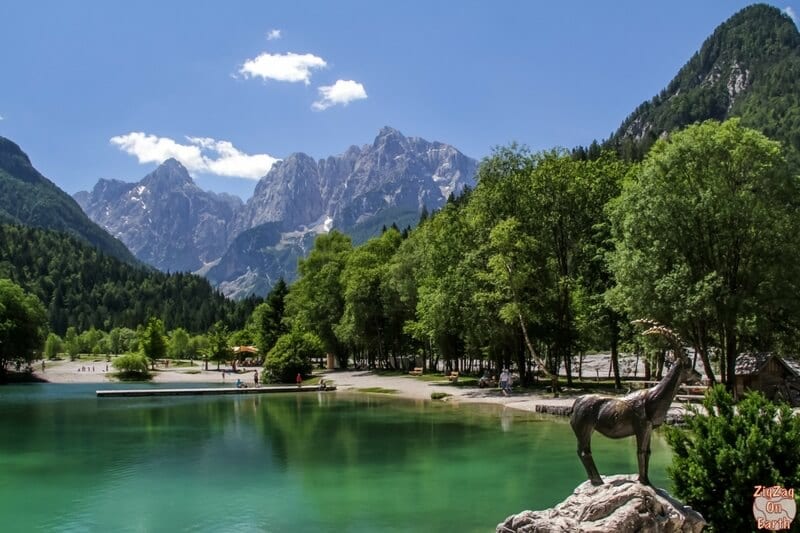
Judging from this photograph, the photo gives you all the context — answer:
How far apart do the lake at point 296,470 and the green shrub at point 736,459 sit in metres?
5.19

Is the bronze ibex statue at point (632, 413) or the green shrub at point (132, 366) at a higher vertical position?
the bronze ibex statue at point (632, 413)

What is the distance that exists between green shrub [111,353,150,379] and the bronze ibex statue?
92199 millimetres

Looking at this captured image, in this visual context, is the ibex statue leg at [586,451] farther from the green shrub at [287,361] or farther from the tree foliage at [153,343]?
the tree foliage at [153,343]

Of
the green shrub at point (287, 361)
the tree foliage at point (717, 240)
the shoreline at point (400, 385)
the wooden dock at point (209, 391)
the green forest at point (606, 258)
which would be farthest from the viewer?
the green shrub at point (287, 361)

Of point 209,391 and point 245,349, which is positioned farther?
point 245,349

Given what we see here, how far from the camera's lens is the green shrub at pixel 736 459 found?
10352 mm

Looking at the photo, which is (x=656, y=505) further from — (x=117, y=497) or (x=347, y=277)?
(x=347, y=277)

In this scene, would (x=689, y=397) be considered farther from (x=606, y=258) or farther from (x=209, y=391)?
(x=209, y=391)

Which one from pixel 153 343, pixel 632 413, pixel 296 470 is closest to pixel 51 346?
pixel 153 343

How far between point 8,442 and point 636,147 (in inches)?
5849

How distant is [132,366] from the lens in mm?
94000

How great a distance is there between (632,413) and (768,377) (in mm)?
25455

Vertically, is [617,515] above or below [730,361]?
below

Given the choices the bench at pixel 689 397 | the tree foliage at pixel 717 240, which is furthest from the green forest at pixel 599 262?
the bench at pixel 689 397
